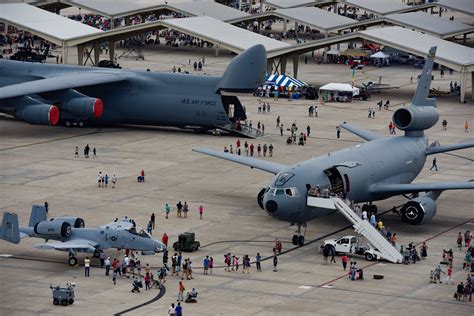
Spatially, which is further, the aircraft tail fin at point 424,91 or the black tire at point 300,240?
the aircraft tail fin at point 424,91

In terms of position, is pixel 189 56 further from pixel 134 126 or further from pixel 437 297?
pixel 437 297

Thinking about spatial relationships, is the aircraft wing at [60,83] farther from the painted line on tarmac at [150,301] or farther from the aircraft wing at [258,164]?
the painted line on tarmac at [150,301]

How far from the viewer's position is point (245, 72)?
120 m

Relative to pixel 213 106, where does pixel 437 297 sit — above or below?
below

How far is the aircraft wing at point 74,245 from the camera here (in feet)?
238

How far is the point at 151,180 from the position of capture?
320 feet

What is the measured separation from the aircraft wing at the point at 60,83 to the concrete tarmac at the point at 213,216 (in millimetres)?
3843

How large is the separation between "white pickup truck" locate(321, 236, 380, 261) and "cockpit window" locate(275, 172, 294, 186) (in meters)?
4.45

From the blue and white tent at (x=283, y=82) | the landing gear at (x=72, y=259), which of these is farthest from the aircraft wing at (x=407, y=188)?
the blue and white tent at (x=283, y=82)

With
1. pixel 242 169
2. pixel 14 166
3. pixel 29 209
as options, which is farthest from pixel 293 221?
pixel 14 166

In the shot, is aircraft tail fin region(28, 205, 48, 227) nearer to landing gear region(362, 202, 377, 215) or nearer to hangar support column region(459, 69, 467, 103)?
landing gear region(362, 202, 377, 215)

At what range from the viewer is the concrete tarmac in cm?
6728

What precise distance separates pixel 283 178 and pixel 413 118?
1819 centimetres

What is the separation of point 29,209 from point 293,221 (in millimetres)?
18113
